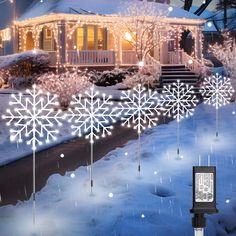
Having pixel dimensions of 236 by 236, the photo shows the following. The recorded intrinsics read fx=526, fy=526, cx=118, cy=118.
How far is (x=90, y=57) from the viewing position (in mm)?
30109

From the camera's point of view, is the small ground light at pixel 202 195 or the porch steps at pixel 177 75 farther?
the porch steps at pixel 177 75

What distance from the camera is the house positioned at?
29.2 m

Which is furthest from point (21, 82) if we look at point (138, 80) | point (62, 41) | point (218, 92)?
point (218, 92)

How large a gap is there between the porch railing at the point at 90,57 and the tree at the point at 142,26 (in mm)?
1492

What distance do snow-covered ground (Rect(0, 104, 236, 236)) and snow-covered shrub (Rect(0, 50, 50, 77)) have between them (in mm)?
16735

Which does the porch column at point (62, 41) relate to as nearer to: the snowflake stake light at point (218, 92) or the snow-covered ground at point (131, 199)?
the snowflake stake light at point (218, 92)

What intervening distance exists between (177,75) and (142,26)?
3.42 meters

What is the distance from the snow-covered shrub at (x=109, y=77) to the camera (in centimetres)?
2881

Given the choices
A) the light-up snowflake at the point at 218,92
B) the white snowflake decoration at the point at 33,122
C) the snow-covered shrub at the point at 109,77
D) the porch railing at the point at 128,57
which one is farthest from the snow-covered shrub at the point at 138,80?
the white snowflake decoration at the point at 33,122

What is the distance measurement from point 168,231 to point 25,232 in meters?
1.87

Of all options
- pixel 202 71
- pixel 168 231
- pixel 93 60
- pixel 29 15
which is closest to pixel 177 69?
pixel 202 71

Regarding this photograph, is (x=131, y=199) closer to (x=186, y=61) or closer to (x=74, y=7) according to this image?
(x=74, y=7)

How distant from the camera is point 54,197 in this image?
8492 millimetres

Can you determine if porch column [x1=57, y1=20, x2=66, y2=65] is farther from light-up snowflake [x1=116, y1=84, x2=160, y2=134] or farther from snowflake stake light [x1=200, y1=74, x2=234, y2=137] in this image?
snowflake stake light [x1=200, y1=74, x2=234, y2=137]
